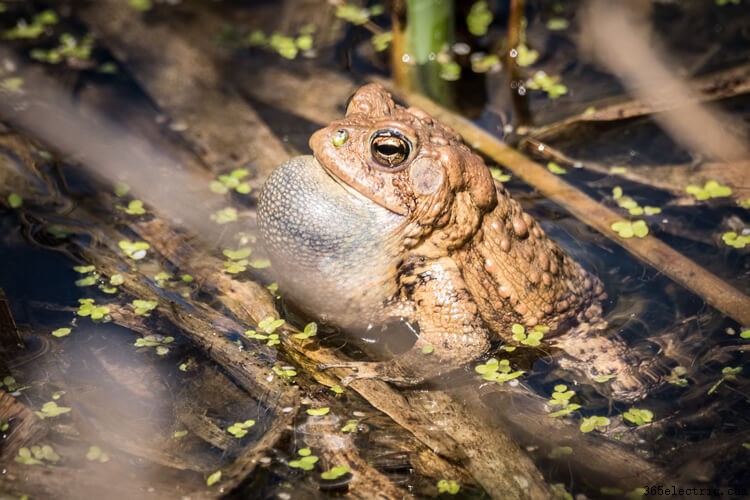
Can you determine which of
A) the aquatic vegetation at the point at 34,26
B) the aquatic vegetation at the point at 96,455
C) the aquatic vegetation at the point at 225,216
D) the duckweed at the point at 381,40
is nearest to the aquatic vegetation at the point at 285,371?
the aquatic vegetation at the point at 96,455

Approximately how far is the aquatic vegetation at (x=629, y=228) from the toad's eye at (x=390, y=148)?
1.95 metres

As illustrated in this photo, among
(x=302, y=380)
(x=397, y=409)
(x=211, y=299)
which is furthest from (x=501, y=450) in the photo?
(x=211, y=299)

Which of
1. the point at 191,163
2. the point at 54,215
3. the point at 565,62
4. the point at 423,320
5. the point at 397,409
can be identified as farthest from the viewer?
the point at 565,62

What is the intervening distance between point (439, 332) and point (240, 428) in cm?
121

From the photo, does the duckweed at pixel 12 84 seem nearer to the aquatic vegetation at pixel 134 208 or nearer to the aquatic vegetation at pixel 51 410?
the aquatic vegetation at pixel 134 208

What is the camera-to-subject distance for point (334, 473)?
3492 millimetres

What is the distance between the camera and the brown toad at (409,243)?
155 inches

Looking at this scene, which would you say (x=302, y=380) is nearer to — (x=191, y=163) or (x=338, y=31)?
(x=191, y=163)

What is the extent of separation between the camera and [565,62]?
6.95 m

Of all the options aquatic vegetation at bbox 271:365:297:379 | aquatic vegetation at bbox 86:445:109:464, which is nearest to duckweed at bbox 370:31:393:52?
aquatic vegetation at bbox 271:365:297:379

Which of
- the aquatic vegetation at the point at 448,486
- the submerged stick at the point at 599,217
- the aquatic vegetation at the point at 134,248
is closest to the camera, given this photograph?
the aquatic vegetation at the point at 448,486

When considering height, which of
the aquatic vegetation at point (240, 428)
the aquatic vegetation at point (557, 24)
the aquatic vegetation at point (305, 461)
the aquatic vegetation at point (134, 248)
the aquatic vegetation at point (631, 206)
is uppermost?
the aquatic vegetation at point (557, 24)

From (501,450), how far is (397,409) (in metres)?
0.58

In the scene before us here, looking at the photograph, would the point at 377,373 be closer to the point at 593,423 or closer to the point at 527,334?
the point at 527,334
